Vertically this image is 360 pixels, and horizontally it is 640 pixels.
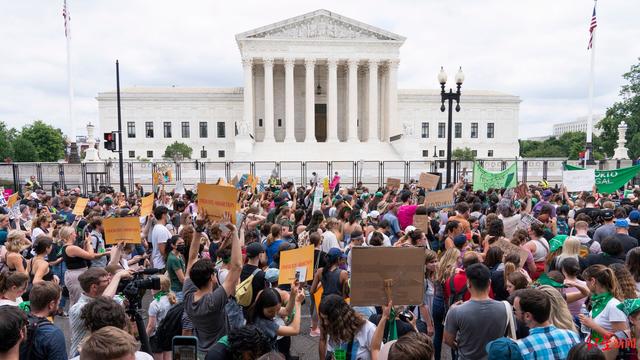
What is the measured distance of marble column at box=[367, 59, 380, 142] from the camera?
188ft

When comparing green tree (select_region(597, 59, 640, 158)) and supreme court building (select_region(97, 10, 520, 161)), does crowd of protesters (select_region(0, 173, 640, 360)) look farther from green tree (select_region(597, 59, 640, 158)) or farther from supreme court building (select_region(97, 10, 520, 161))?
green tree (select_region(597, 59, 640, 158))

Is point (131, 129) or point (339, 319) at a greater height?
point (131, 129)

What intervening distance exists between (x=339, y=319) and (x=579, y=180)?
12.4 meters

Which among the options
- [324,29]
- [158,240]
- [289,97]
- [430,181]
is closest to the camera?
[158,240]

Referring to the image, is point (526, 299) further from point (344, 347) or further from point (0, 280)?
point (0, 280)

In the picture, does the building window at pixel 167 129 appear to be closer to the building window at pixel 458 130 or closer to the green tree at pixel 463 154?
the green tree at pixel 463 154

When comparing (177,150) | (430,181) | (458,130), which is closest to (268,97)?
(177,150)

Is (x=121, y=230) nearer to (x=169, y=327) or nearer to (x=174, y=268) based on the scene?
(x=174, y=268)

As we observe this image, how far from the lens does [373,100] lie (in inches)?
2277

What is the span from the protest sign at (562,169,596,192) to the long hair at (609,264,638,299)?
33.4 ft

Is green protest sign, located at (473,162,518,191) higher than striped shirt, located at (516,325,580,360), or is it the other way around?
green protest sign, located at (473,162,518,191)

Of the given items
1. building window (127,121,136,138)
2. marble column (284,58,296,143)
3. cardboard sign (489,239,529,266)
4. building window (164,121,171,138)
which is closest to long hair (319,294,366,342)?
cardboard sign (489,239,529,266)

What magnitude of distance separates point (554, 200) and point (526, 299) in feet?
36.7

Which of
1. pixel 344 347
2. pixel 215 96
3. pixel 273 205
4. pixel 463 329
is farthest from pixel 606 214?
pixel 215 96
